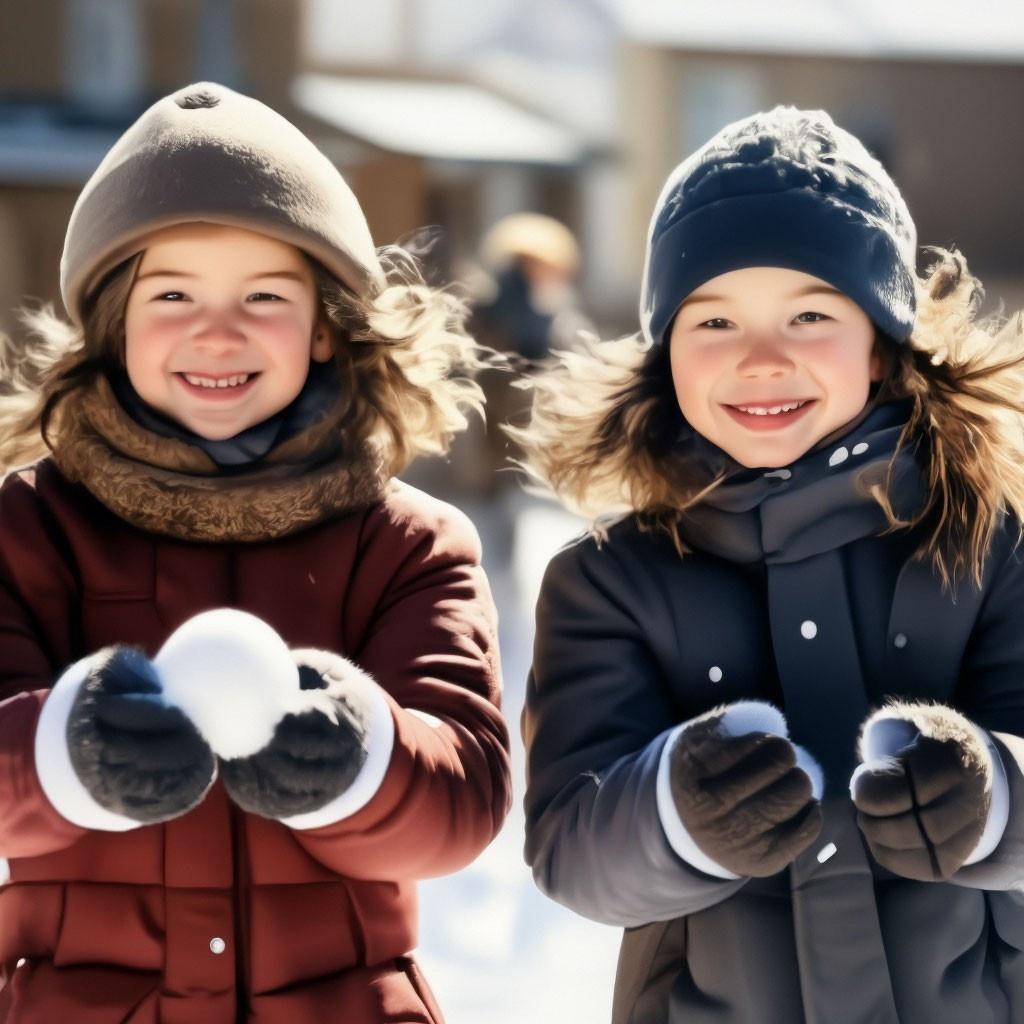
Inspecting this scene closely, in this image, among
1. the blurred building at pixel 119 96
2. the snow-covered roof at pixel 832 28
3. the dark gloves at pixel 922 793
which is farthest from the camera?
the snow-covered roof at pixel 832 28

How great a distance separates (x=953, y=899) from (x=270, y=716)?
804 millimetres

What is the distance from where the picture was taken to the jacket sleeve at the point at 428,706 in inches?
73.9

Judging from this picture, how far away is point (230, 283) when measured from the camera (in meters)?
2.10

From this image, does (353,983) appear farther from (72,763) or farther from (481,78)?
(481,78)

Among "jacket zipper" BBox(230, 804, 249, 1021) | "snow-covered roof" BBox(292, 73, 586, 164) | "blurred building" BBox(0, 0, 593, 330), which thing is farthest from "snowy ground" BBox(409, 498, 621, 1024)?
"snow-covered roof" BBox(292, 73, 586, 164)

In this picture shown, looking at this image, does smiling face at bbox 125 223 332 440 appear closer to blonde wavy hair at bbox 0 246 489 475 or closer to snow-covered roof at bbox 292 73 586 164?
blonde wavy hair at bbox 0 246 489 475

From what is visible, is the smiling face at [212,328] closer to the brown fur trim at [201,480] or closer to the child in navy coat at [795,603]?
the brown fur trim at [201,480]

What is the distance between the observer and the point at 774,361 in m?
2.05

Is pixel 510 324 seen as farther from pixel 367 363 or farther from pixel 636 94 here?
pixel 636 94

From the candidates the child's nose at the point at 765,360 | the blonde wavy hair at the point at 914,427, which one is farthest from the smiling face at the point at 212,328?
the child's nose at the point at 765,360

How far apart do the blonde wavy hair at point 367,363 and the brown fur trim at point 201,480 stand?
5 centimetres

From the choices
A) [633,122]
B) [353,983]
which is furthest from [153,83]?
[633,122]

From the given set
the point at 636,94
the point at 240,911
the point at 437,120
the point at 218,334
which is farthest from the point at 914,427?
the point at 636,94

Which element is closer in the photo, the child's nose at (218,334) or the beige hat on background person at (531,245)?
the child's nose at (218,334)
